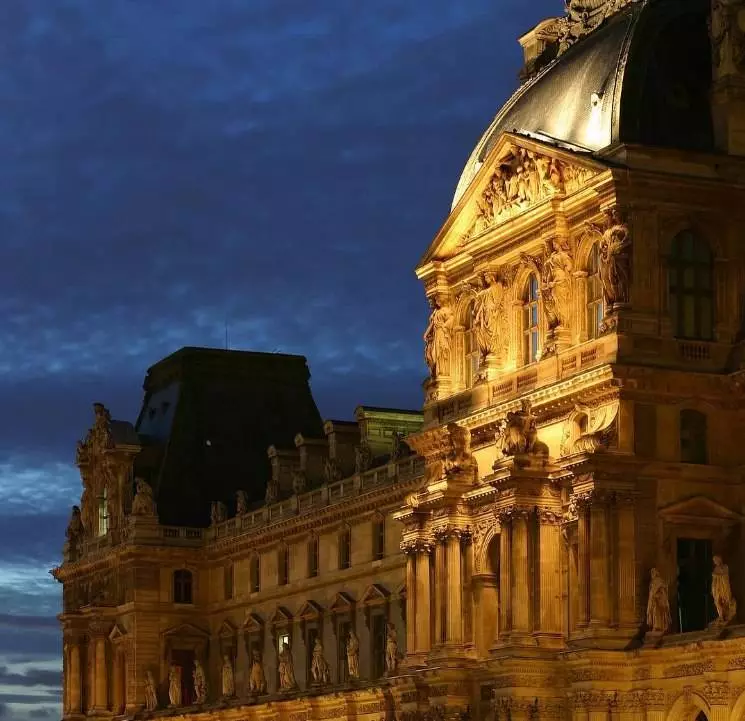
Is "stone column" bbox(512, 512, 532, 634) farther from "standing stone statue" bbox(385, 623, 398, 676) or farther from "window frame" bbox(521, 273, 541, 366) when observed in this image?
"standing stone statue" bbox(385, 623, 398, 676)

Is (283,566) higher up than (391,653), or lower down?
higher up

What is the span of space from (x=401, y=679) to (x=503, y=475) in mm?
8915

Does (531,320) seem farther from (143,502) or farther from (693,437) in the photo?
(143,502)

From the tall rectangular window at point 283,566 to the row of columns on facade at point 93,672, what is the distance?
9.89 m

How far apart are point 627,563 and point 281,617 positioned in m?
33.2

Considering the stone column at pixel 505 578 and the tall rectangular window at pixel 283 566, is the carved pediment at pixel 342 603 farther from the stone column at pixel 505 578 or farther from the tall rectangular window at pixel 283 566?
the stone column at pixel 505 578

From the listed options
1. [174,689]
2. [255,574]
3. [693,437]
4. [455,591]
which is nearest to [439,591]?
[455,591]

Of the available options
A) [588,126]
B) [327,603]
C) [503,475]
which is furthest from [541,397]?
[327,603]

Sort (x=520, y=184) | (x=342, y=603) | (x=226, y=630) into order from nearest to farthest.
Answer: (x=520, y=184) → (x=342, y=603) → (x=226, y=630)

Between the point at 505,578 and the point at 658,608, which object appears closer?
the point at 658,608

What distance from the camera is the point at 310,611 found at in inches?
3580

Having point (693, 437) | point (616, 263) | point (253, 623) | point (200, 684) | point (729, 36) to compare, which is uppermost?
point (729, 36)

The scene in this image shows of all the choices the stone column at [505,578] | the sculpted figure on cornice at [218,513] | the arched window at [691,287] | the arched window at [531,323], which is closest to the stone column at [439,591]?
the stone column at [505,578]

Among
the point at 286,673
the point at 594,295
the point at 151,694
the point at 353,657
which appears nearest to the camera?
the point at 594,295
